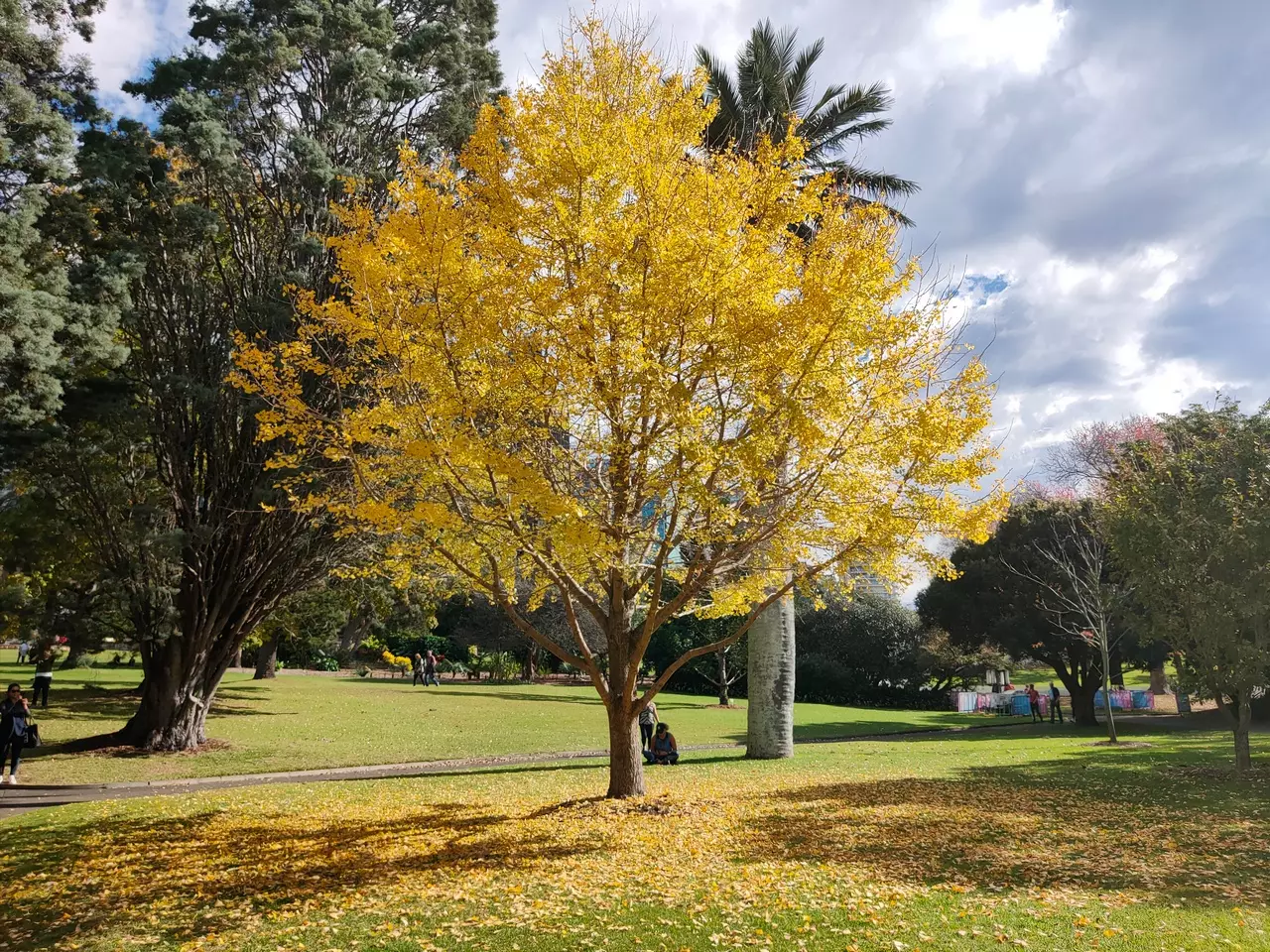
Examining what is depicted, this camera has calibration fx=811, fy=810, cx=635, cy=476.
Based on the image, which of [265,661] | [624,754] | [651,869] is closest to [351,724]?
[624,754]

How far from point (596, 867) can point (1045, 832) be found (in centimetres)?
523

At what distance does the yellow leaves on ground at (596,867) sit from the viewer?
5781 millimetres

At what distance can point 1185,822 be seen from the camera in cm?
966

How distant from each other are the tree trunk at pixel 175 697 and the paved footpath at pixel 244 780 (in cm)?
321

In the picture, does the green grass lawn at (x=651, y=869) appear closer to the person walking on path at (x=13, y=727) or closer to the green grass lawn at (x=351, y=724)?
the person walking on path at (x=13, y=727)

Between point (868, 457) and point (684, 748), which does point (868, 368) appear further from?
point (684, 748)

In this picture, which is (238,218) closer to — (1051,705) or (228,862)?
(228,862)

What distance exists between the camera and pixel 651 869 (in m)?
7.09

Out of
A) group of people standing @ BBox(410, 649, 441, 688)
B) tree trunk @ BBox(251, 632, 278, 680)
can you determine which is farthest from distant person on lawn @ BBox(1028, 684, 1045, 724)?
tree trunk @ BBox(251, 632, 278, 680)

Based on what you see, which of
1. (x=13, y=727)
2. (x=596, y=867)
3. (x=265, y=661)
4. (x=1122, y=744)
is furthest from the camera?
(x=265, y=661)

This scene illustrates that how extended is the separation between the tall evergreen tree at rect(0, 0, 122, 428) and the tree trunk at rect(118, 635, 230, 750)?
6174 millimetres

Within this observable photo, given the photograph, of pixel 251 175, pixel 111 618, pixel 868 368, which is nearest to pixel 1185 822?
pixel 868 368

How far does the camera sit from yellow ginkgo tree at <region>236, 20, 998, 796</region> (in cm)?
754

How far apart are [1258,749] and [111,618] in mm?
28195
